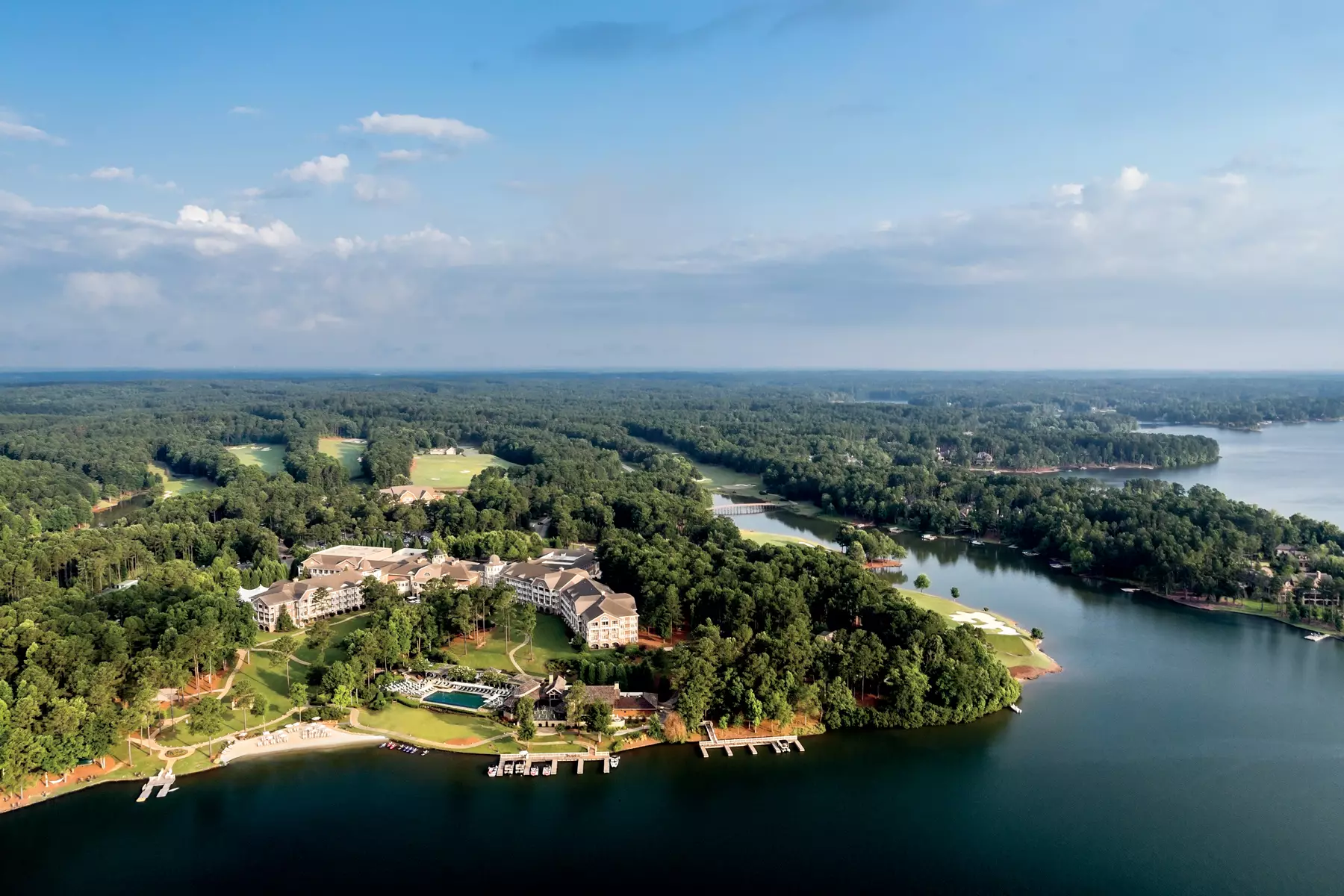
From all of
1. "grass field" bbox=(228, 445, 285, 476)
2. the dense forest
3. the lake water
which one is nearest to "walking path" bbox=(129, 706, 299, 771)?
the dense forest

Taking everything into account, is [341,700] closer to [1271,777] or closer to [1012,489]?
[1271,777]

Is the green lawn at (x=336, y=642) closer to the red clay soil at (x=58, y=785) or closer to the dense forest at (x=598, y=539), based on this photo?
the dense forest at (x=598, y=539)

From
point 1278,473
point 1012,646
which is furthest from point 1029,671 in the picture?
point 1278,473

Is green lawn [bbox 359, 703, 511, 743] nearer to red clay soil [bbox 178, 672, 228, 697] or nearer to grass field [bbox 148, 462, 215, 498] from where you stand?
red clay soil [bbox 178, 672, 228, 697]

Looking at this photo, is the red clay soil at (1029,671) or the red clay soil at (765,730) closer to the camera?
the red clay soil at (765,730)

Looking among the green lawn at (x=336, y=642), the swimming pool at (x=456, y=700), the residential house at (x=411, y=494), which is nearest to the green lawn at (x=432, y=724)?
the swimming pool at (x=456, y=700)

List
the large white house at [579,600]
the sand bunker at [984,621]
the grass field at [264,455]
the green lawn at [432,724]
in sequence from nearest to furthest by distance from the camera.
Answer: the green lawn at [432,724], the large white house at [579,600], the sand bunker at [984,621], the grass field at [264,455]
